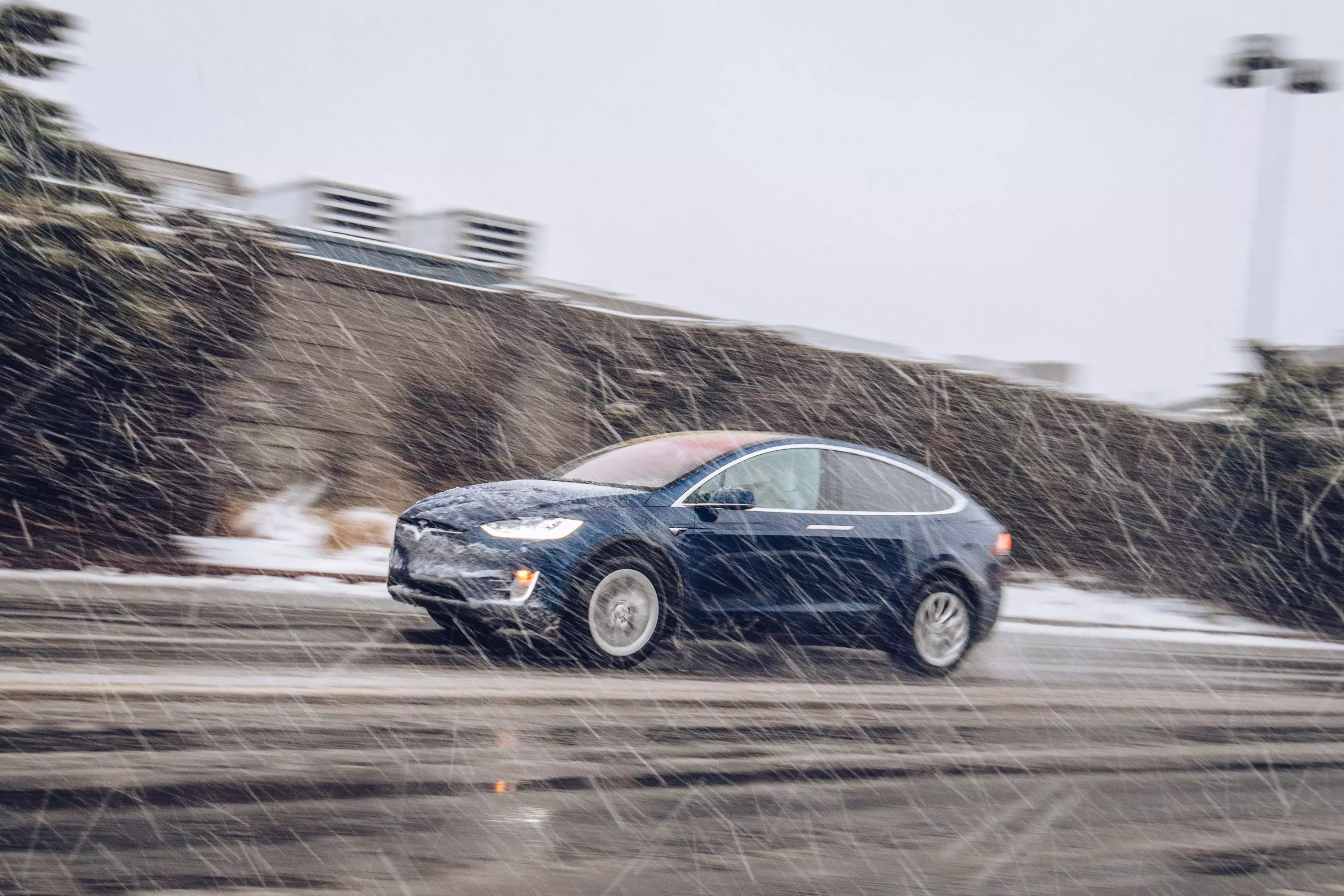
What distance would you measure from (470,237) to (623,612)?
9861 millimetres

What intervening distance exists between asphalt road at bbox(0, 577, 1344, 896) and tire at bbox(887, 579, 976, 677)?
1.27 ft

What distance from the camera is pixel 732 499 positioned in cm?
854

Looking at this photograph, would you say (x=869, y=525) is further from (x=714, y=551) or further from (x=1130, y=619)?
(x=1130, y=619)

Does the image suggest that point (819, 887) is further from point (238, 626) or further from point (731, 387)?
point (731, 387)

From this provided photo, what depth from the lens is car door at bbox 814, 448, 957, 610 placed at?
9062mm

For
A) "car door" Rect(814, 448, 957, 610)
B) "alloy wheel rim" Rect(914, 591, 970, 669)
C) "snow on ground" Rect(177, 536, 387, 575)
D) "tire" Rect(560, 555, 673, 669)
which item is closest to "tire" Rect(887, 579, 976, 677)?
"alloy wheel rim" Rect(914, 591, 970, 669)

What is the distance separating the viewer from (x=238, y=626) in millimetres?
8320

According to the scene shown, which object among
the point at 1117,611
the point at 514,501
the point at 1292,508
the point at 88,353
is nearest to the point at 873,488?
the point at 514,501

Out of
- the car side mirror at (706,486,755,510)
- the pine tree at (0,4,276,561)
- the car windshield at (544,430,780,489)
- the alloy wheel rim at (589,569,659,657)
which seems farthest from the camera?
the pine tree at (0,4,276,561)

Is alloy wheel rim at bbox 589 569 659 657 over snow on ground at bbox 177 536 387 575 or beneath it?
over

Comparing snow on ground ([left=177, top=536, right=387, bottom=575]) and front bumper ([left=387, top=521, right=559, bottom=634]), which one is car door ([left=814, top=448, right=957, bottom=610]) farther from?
snow on ground ([left=177, top=536, right=387, bottom=575])

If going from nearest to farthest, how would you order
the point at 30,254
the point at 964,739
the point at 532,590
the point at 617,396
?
1. the point at 964,739
2. the point at 532,590
3. the point at 30,254
4. the point at 617,396

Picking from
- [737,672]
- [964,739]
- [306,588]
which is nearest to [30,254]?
[306,588]

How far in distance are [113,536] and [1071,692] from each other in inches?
307
